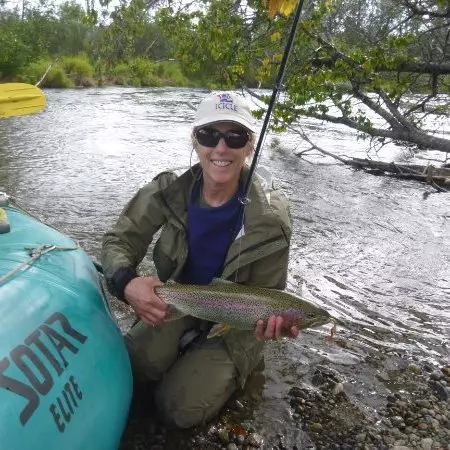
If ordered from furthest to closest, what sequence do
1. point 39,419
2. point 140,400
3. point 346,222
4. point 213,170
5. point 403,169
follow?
point 403,169 < point 346,222 < point 140,400 < point 213,170 < point 39,419

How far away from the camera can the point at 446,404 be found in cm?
333

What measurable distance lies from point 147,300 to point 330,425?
1.37 m

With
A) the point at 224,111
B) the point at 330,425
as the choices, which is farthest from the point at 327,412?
the point at 224,111

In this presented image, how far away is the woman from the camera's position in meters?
2.88

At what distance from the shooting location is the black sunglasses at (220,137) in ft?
9.44

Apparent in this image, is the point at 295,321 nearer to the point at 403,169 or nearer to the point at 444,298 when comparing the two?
the point at 444,298

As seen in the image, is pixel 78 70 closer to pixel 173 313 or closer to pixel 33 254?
pixel 33 254

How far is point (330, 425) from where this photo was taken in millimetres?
3074

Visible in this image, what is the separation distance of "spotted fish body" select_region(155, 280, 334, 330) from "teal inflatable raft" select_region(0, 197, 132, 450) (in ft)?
1.36

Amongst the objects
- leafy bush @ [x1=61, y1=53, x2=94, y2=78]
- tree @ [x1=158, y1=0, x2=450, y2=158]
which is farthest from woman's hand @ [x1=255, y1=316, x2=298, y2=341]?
leafy bush @ [x1=61, y1=53, x2=94, y2=78]

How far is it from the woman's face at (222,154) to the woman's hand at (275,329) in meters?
0.85

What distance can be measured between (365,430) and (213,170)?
5.86 feet

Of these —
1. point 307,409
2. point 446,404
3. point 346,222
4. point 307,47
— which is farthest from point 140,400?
point 346,222

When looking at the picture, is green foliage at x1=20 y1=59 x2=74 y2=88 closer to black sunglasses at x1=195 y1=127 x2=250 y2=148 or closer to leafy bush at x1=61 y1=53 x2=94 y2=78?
leafy bush at x1=61 y1=53 x2=94 y2=78
